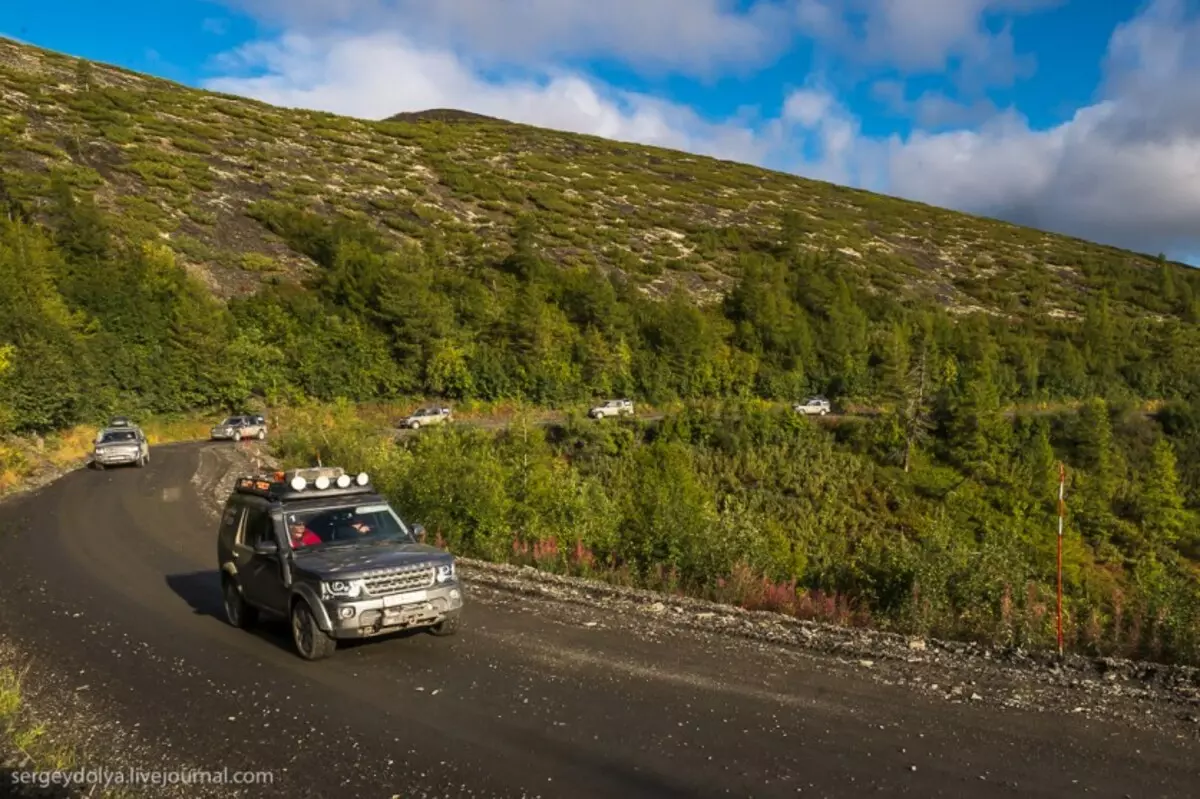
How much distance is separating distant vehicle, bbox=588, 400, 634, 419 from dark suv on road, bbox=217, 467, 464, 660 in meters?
39.0

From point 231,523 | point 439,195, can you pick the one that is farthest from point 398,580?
point 439,195

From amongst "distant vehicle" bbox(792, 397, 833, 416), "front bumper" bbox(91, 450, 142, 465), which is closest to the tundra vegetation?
"distant vehicle" bbox(792, 397, 833, 416)

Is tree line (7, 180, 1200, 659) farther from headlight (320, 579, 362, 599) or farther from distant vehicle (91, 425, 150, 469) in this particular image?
headlight (320, 579, 362, 599)

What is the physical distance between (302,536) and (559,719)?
4.10 metres

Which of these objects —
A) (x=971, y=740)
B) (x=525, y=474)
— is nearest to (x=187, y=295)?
(x=525, y=474)

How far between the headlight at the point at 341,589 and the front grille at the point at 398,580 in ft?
0.39

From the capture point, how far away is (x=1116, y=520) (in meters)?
40.5

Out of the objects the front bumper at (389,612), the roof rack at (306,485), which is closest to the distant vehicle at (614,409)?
the roof rack at (306,485)

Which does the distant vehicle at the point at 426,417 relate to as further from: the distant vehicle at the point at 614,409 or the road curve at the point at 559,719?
the road curve at the point at 559,719

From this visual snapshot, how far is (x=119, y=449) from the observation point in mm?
31172

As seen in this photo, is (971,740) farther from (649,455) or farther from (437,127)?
(437,127)

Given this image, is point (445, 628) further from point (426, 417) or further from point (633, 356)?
point (633, 356)

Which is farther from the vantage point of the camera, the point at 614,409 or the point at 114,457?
the point at 614,409

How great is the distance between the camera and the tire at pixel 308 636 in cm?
845
